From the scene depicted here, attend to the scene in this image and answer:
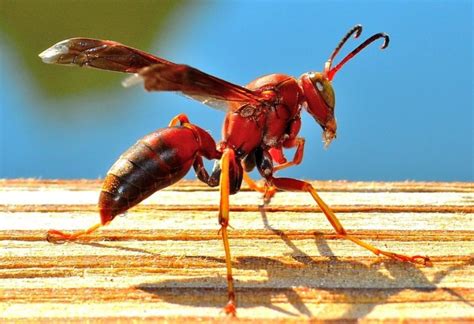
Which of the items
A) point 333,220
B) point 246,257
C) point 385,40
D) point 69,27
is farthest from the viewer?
point 69,27

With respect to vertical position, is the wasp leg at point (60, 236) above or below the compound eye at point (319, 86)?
below

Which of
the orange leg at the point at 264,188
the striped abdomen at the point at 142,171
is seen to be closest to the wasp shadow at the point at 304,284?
the striped abdomen at the point at 142,171

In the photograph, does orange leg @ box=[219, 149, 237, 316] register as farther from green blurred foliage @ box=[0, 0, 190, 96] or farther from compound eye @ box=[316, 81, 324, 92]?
green blurred foliage @ box=[0, 0, 190, 96]

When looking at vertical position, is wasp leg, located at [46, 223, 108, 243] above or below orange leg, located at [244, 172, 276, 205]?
below

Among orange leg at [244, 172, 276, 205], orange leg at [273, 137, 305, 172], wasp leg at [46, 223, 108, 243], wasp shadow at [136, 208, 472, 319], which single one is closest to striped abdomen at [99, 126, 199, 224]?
wasp leg at [46, 223, 108, 243]

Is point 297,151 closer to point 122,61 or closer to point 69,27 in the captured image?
point 122,61

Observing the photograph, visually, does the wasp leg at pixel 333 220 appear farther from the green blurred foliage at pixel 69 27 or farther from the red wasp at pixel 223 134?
the green blurred foliage at pixel 69 27

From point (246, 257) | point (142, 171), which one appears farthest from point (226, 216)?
point (142, 171)

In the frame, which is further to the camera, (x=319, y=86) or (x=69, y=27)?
(x=69, y=27)
